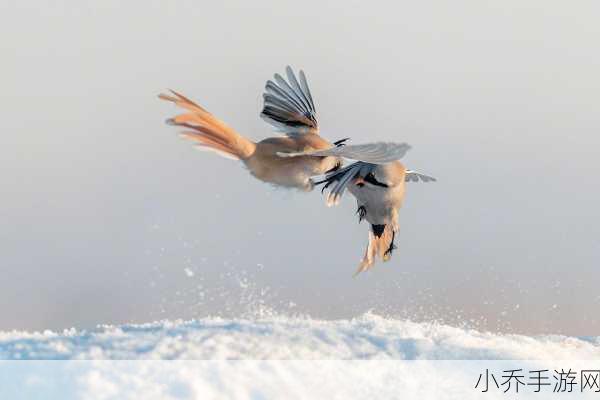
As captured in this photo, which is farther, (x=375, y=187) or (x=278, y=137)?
(x=375, y=187)

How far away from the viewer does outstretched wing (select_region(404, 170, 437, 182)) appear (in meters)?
4.02

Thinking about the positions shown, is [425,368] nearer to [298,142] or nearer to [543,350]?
[543,350]

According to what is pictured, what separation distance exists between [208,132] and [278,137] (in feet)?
1.17

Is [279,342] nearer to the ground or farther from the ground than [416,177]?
nearer to the ground

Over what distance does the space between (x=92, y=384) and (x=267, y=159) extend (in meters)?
→ 1.09

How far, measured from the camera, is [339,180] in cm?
354

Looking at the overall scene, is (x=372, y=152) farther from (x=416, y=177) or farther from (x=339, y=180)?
(x=416, y=177)

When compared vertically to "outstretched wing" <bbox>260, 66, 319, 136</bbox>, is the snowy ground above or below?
below

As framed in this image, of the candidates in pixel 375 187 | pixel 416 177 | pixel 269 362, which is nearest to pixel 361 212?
pixel 375 187

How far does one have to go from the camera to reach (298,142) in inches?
137

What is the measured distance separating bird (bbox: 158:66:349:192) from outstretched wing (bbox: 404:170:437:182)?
57 cm

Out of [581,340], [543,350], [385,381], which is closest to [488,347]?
[543,350]

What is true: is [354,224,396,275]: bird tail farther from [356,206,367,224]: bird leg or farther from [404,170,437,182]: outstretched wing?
[404,170,437,182]: outstretched wing

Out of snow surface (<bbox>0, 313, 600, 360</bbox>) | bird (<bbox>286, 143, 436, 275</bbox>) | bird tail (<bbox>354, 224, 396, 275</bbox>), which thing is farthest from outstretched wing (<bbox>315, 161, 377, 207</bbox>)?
snow surface (<bbox>0, 313, 600, 360</bbox>)
